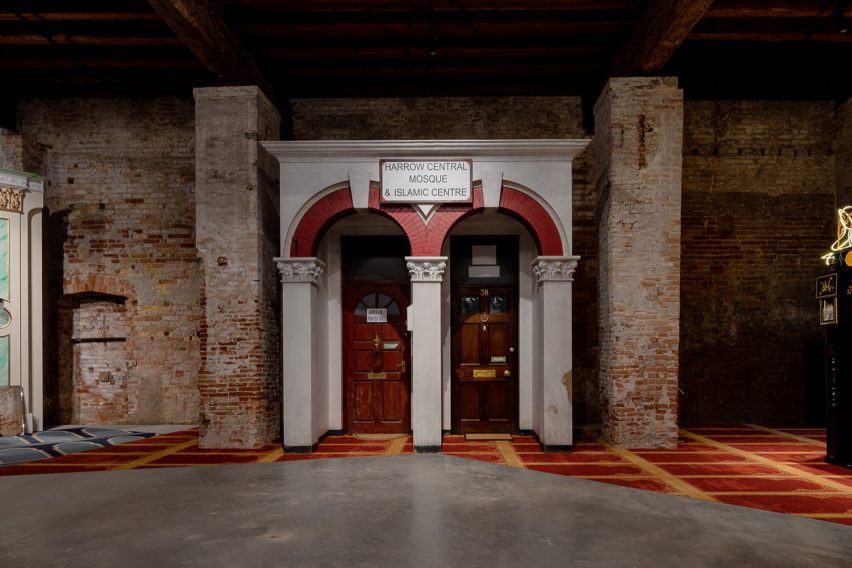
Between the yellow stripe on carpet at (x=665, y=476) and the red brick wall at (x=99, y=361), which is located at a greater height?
the red brick wall at (x=99, y=361)

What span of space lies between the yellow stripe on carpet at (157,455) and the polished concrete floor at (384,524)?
0.58 m

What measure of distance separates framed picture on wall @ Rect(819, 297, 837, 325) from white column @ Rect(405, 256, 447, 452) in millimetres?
4582

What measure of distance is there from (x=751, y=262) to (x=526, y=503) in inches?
255

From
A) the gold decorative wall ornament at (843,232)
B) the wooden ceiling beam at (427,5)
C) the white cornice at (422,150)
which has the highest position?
the wooden ceiling beam at (427,5)

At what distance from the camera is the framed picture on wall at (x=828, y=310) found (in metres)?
5.91

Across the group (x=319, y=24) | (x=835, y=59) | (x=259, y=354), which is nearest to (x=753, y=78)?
(x=835, y=59)

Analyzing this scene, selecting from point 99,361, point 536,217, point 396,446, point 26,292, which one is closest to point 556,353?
point 536,217

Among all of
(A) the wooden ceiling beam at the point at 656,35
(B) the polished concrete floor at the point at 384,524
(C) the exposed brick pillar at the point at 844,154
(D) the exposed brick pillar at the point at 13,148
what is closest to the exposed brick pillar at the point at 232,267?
(B) the polished concrete floor at the point at 384,524

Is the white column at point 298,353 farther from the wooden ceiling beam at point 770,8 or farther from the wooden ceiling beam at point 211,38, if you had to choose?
the wooden ceiling beam at point 770,8

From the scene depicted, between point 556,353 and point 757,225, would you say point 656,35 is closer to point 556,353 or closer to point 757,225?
point 556,353

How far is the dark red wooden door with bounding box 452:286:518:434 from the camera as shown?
25.1ft

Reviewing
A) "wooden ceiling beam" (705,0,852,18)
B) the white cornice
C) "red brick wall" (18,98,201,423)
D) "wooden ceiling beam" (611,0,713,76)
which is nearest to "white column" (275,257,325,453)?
the white cornice

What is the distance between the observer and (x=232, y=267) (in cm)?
690

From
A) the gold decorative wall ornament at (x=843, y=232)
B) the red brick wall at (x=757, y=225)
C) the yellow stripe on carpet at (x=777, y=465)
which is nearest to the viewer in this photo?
the yellow stripe on carpet at (x=777, y=465)
